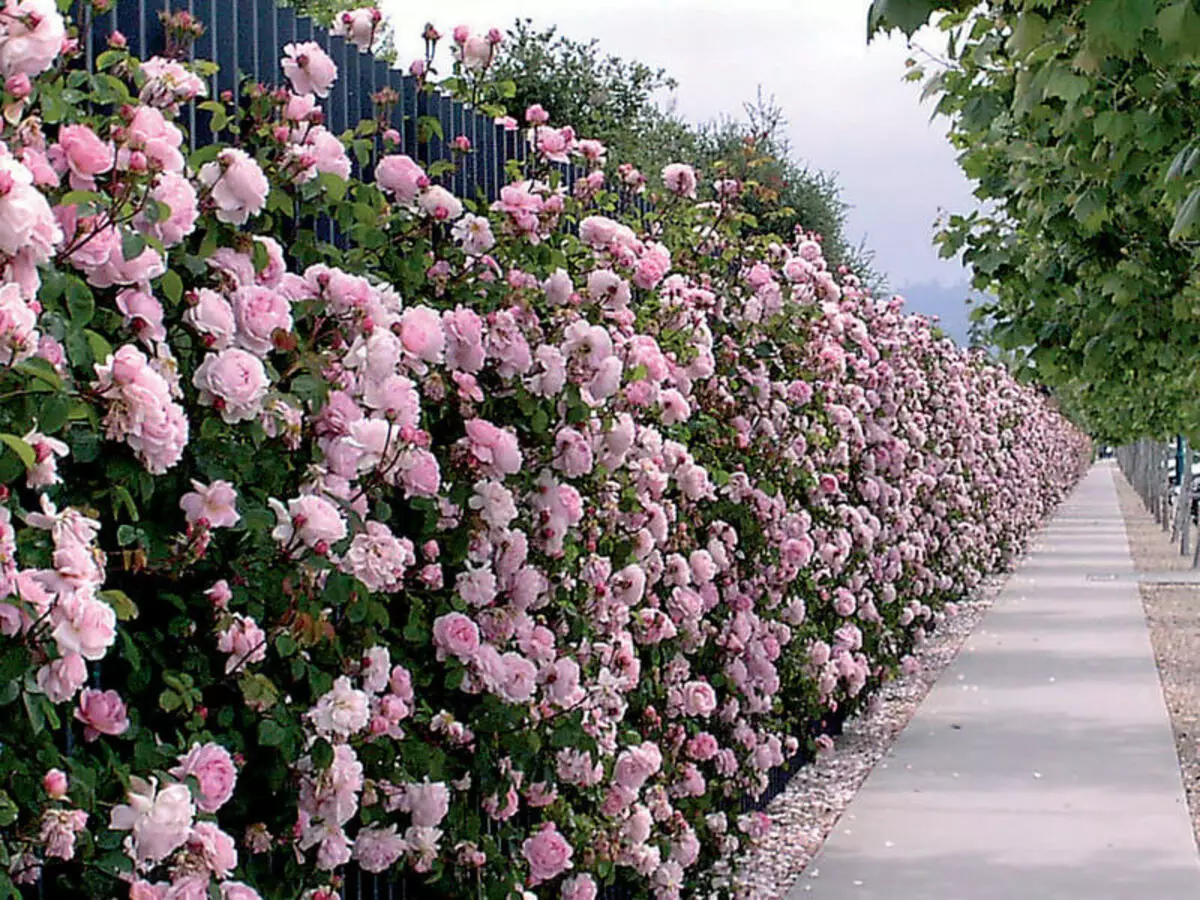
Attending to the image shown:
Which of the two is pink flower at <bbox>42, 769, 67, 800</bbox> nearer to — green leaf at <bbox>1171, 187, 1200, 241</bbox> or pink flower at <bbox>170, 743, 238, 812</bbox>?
pink flower at <bbox>170, 743, 238, 812</bbox>

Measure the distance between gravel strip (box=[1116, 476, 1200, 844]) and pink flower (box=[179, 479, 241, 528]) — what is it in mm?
5749

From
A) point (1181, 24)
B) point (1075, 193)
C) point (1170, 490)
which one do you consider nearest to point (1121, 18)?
point (1181, 24)

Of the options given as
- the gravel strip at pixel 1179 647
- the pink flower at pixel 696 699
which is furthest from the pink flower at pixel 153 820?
the gravel strip at pixel 1179 647

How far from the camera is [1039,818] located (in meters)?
7.67

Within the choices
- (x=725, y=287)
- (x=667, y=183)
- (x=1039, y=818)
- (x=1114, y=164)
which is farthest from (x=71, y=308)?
(x=1039, y=818)

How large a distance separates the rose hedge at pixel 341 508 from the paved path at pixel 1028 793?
81 centimetres

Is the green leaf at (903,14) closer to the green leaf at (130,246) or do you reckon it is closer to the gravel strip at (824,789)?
the green leaf at (130,246)

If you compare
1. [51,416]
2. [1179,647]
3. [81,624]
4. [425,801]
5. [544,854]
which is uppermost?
[51,416]

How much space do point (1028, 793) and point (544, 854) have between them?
15.1ft

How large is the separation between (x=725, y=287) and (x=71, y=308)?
4.52 m

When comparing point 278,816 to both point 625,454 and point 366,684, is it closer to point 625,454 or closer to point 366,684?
point 366,684

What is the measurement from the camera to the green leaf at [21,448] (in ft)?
6.59

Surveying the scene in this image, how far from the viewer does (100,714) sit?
2.56 m

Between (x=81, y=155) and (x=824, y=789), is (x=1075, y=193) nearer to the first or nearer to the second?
(x=824, y=789)
